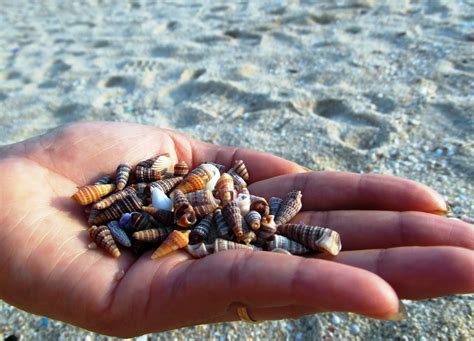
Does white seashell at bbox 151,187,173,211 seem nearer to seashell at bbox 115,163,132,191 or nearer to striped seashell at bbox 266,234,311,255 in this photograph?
seashell at bbox 115,163,132,191

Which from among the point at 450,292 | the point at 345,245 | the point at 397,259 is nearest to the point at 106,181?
the point at 345,245

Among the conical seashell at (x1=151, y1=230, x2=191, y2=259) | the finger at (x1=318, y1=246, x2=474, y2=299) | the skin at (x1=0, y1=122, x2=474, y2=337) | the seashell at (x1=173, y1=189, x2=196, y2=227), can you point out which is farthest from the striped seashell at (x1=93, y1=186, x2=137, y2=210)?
the finger at (x1=318, y1=246, x2=474, y2=299)

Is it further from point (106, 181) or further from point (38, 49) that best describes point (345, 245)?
point (38, 49)

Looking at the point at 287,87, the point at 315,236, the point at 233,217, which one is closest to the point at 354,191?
the point at 315,236

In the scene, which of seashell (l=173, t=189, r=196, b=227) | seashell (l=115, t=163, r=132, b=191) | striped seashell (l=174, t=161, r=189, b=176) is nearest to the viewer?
seashell (l=173, t=189, r=196, b=227)

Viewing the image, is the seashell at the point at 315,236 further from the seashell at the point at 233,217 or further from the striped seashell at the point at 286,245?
the seashell at the point at 233,217

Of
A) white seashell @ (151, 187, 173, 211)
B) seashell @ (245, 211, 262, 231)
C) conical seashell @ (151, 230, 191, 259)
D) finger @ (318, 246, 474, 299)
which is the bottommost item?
white seashell @ (151, 187, 173, 211)

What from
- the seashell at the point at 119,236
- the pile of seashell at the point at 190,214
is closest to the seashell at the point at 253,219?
the pile of seashell at the point at 190,214

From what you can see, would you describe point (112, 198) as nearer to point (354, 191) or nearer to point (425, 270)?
point (354, 191)
